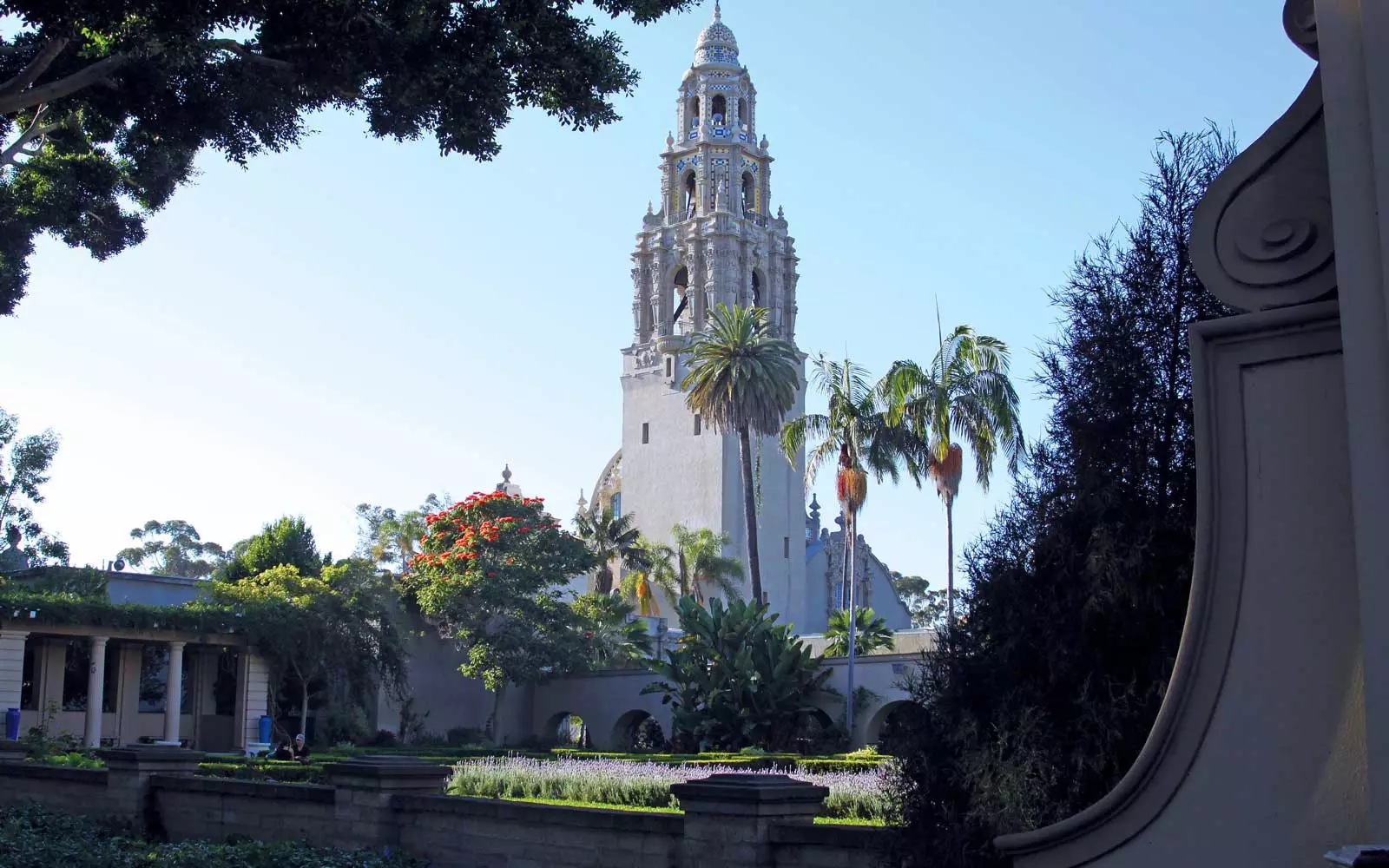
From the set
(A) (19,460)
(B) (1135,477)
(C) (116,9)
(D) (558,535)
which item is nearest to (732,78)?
(D) (558,535)

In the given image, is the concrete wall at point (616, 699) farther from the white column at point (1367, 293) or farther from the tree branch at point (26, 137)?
the white column at point (1367, 293)

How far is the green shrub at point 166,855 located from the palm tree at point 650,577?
45.4 meters

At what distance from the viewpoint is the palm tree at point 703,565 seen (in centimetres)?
5991

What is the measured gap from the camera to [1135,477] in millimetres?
7516

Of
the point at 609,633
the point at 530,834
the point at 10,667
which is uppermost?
the point at 609,633

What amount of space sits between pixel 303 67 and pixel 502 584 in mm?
33452

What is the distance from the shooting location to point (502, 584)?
45.0m

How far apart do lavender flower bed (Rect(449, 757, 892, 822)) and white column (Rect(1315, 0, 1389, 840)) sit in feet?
35.3

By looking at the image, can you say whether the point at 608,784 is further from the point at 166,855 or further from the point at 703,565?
the point at 703,565

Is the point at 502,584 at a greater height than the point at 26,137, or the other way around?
the point at 26,137

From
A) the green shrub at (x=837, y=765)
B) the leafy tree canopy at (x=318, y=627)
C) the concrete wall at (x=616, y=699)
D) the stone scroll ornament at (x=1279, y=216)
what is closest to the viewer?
the stone scroll ornament at (x=1279, y=216)

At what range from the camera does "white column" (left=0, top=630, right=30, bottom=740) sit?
37.5 metres

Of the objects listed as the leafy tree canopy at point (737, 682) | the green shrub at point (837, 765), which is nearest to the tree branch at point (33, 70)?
the green shrub at point (837, 765)

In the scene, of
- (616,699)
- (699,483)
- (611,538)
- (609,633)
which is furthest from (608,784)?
(699,483)
